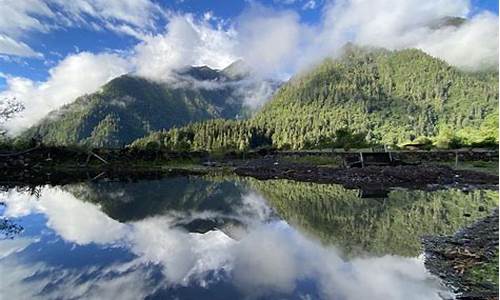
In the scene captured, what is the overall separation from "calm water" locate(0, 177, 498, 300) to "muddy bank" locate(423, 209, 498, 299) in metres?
0.45

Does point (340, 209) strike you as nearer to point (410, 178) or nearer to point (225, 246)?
point (225, 246)

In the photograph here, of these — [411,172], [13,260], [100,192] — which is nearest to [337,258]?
[13,260]

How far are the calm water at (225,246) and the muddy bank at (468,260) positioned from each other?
453 mm

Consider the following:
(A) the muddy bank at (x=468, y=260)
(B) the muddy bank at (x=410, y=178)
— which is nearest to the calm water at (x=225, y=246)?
(A) the muddy bank at (x=468, y=260)

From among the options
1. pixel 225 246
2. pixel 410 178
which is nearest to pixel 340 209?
pixel 225 246

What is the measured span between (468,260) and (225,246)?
7.15 m

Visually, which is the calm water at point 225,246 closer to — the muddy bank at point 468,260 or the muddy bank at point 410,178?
the muddy bank at point 468,260

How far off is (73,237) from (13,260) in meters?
3.24

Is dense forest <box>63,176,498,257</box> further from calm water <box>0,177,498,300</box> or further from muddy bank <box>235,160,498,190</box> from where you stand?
muddy bank <box>235,160,498,190</box>

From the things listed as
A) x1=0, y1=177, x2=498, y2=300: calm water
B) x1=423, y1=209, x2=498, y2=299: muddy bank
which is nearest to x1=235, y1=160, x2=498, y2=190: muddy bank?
x1=0, y1=177, x2=498, y2=300: calm water

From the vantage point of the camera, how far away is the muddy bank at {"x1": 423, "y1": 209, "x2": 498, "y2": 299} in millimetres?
8484

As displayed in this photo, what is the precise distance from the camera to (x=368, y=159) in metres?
48.4

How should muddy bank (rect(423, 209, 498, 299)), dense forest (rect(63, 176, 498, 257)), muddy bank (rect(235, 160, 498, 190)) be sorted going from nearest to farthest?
1. muddy bank (rect(423, 209, 498, 299))
2. dense forest (rect(63, 176, 498, 257))
3. muddy bank (rect(235, 160, 498, 190))

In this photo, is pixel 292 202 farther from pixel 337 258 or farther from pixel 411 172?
pixel 411 172
